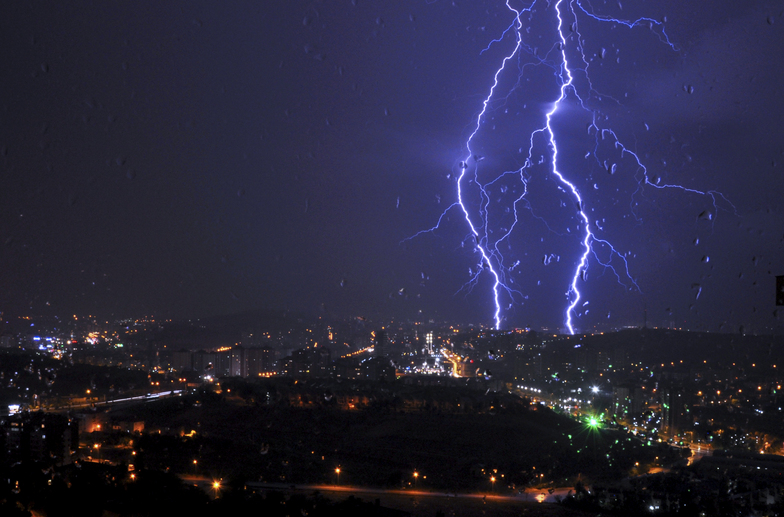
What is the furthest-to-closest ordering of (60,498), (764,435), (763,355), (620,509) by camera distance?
1. (763,355)
2. (764,435)
3. (620,509)
4. (60,498)

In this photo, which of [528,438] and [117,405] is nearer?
[528,438]

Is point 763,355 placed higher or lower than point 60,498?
higher

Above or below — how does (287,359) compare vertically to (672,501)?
above

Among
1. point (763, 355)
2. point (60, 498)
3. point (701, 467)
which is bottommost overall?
point (701, 467)

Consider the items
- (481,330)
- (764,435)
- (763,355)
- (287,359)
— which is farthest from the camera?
(287,359)

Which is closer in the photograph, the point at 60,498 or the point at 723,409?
the point at 60,498

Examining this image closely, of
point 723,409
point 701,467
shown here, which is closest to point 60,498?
point 701,467

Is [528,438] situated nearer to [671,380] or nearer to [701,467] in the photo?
[701,467]

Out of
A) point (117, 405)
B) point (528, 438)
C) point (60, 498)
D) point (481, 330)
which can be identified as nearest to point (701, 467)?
point (528, 438)

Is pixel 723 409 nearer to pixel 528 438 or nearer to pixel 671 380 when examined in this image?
pixel 671 380
